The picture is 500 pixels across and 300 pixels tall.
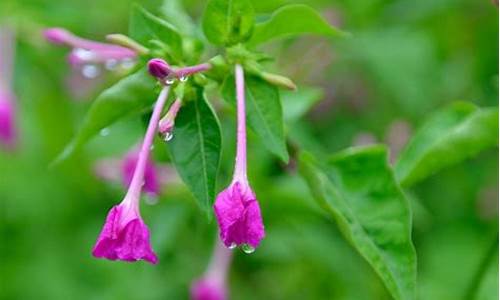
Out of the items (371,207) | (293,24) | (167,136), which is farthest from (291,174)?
(167,136)

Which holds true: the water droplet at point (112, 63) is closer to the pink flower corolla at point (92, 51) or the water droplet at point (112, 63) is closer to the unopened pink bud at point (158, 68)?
the pink flower corolla at point (92, 51)

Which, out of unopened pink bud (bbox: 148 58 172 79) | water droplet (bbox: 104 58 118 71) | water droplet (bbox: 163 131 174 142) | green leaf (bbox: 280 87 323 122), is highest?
unopened pink bud (bbox: 148 58 172 79)

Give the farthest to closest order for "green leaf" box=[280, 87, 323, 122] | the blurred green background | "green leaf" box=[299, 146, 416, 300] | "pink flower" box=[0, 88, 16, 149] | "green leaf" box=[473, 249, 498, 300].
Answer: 1. the blurred green background
2. "pink flower" box=[0, 88, 16, 149]
3. "green leaf" box=[280, 87, 323, 122]
4. "green leaf" box=[473, 249, 498, 300]
5. "green leaf" box=[299, 146, 416, 300]

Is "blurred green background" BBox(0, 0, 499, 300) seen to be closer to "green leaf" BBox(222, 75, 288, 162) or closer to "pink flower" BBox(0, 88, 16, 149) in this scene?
"pink flower" BBox(0, 88, 16, 149)

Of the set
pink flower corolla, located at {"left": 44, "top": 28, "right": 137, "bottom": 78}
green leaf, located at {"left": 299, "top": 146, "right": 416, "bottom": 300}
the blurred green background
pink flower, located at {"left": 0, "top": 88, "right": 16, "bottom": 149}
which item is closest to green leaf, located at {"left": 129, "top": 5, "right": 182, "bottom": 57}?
pink flower corolla, located at {"left": 44, "top": 28, "right": 137, "bottom": 78}

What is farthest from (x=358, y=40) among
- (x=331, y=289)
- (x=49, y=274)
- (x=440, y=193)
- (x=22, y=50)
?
(x=49, y=274)

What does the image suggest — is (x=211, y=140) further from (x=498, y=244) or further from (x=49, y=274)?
(x=49, y=274)
